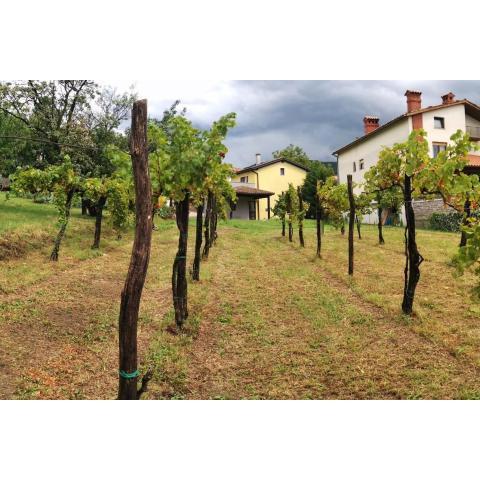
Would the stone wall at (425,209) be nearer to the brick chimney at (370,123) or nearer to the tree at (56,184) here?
the brick chimney at (370,123)

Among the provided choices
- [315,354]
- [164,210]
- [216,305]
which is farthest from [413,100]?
[315,354]

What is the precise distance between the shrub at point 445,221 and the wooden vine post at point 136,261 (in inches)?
768

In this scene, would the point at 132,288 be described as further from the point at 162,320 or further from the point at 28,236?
the point at 28,236

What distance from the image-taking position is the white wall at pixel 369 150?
23.2 m

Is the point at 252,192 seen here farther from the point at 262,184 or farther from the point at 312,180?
the point at 312,180

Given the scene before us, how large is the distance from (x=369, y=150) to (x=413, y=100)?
3.89 metres

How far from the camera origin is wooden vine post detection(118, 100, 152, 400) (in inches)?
142

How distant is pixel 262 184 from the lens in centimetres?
3291

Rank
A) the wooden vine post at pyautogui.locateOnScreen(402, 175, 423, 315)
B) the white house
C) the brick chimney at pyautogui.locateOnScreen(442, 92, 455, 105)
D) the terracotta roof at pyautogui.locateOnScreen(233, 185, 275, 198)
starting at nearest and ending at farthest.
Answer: the wooden vine post at pyautogui.locateOnScreen(402, 175, 423, 315) → the white house → the brick chimney at pyautogui.locateOnScreen(442, 92, 455, 105) → the terracotta roof at pyautogui.locateOnScreen(233, 185, 275, 198)

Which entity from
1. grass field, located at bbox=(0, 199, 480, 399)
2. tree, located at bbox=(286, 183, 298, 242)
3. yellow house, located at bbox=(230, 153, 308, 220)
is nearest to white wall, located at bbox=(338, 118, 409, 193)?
yellow house, located at bbox=(230, 153, 308, 220)

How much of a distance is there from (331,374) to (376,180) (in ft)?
14.7

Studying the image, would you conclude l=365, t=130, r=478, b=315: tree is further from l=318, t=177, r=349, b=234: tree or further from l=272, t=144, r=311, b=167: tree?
l=272, t=144, r=311, b=167: tree

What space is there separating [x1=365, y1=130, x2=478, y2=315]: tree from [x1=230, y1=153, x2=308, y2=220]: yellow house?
2216 cm

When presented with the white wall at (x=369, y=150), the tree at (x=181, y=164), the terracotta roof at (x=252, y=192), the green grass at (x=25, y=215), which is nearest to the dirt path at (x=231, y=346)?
the tree at (x=181, y=164)
